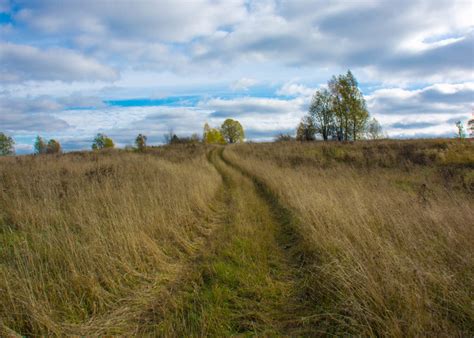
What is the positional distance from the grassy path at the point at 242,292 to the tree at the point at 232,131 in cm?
9113

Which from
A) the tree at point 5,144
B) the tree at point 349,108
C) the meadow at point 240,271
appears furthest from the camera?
the tree at point 5,144

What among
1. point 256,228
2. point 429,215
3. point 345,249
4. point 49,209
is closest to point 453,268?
A: point 345,249

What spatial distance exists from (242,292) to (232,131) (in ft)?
309

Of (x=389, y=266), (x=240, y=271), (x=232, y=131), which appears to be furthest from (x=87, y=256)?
(x=232, y=131)

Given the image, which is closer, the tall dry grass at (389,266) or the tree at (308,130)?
the tall dry grass at (389,266)

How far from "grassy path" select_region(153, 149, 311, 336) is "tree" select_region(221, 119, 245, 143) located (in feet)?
299

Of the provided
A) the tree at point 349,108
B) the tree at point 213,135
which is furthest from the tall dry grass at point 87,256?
the tree at point 213,135

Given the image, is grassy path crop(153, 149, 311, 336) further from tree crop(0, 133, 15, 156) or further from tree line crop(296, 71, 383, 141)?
tree crop(0, 133, 15, 156)

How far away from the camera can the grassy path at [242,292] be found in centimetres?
304

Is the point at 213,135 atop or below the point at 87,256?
atop

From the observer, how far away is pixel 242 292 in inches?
147

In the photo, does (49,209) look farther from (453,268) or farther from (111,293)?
(453,268)

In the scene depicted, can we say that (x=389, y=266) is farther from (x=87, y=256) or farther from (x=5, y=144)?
(x=5, y=144)

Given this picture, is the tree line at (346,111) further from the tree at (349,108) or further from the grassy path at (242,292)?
the grassy path at (242,292)
